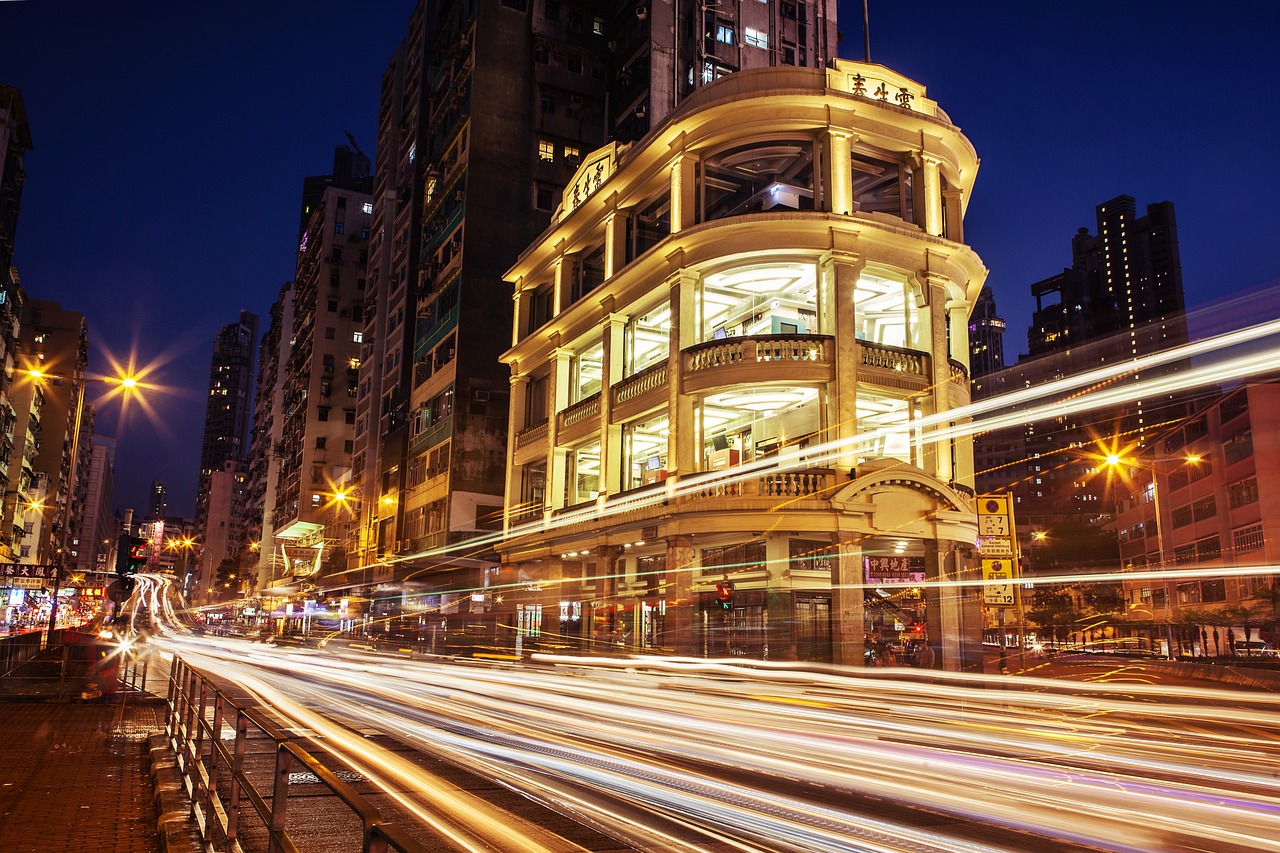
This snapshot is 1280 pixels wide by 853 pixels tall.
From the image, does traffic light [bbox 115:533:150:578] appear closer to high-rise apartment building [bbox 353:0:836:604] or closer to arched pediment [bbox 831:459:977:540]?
arched pediment [bbox 831:459:977:540]

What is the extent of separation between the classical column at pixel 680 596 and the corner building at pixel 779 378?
0.07 m

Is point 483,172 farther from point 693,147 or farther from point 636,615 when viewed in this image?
point 636,615

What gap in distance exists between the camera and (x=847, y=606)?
2547 centimetres

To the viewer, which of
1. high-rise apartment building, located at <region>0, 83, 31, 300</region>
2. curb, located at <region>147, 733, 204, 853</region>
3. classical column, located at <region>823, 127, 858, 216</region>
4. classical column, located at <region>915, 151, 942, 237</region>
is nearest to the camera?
curb, located at <region>147, 733, 204, 853</region>

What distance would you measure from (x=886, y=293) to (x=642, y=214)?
10.0 meters

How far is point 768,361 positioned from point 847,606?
23.8 feet

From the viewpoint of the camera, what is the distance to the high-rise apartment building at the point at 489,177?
1868 inches

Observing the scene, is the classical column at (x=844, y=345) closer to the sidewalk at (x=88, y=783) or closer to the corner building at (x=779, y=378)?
the corner building at (x=779, y=378)

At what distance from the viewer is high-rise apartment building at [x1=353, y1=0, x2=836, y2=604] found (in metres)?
47.4

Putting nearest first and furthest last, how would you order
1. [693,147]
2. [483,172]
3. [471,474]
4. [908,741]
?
[908,741] → [693,147] → [471,474] → [483,172]

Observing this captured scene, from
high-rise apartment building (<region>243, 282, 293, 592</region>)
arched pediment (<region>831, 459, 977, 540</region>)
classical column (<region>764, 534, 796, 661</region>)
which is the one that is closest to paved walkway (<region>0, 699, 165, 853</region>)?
classical column (<region>764, 534, 796, 661</region>)

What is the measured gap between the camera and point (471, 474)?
Answer: 4797cm

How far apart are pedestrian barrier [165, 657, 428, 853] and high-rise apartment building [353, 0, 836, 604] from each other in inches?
1191

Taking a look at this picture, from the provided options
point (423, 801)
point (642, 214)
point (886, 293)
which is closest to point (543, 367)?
point (642, 214)
